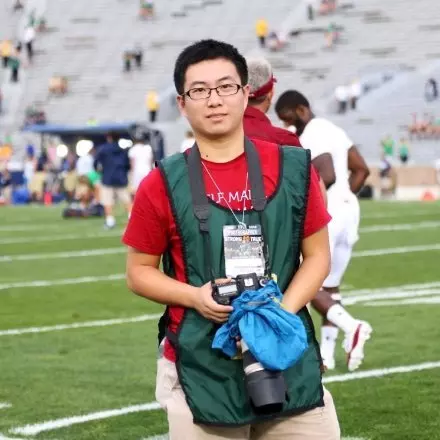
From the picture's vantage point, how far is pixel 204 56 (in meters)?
4.35

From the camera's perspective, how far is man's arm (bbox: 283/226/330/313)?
4.29 metres

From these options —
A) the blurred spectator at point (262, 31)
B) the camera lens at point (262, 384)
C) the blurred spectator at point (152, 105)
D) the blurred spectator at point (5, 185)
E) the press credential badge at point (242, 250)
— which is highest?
the blurred spectator at point (262, 31)

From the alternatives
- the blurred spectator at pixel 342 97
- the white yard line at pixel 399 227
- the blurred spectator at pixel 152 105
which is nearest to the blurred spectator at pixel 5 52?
the blurred spectator at pixel 152 105

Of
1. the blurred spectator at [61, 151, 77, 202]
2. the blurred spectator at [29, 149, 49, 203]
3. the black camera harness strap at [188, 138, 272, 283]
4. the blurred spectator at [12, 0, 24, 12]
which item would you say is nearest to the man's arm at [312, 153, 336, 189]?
the black camera harness strap at [188, 138, 272, 283]

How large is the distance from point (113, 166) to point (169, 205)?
799 inches

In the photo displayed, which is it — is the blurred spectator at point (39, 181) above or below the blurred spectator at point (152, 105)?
below

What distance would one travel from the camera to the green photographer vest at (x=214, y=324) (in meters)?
4.21

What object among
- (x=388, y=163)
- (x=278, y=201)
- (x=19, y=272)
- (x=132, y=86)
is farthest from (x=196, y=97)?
(x=132, y=86)

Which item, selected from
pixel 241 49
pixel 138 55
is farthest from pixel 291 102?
pixel 138 55

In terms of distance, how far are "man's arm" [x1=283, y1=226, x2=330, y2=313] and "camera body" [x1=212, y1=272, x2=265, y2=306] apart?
6.9 inches

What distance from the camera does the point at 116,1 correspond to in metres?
55.6

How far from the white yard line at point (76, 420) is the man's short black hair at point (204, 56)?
11.0ft

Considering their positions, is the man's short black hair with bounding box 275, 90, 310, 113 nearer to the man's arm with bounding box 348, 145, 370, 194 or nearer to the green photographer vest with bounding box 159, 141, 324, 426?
the man's arm with bounding box 348, 145, 370, 194

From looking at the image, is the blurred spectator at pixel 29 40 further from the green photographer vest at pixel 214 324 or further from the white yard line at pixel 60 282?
the green photographer vest at pixel 214 324
